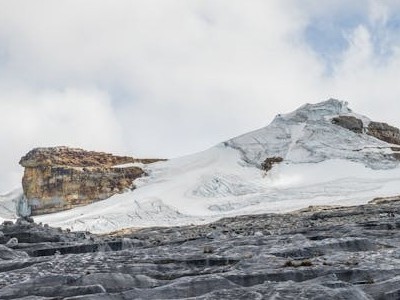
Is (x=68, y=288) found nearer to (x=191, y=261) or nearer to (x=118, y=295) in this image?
(x=118, y=295)

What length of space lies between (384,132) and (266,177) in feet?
83.5

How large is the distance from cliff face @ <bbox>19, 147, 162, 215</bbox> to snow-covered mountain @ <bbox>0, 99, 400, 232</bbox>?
492cm

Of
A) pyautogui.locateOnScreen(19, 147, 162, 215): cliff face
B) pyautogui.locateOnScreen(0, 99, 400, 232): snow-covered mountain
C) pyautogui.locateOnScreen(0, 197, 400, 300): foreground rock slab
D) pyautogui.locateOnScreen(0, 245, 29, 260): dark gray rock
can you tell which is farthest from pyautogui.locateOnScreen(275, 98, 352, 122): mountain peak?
pyautogui.locateOnScreen(0, 245, 29, 260): dark gray rock

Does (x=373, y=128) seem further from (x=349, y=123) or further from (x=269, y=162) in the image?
(x=269, y=162)

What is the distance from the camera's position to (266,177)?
89562 mm

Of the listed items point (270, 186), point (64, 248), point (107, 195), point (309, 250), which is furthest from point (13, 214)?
point (309, 250)

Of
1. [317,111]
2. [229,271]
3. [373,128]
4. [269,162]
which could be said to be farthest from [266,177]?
[229,271]

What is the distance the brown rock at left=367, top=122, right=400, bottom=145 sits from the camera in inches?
4082

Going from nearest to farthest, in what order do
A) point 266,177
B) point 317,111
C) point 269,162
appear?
point 266,177, point 269,162, point 317,111

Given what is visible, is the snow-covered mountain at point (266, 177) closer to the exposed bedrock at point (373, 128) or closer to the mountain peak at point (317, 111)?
the mountain peak at point (317, 111)

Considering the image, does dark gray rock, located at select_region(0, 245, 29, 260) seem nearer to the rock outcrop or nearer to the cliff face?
the rock outcrop

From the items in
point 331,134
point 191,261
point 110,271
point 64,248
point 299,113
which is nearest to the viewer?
point 110,271

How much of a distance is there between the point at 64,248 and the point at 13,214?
84.4 meters

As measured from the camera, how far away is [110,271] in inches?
698
